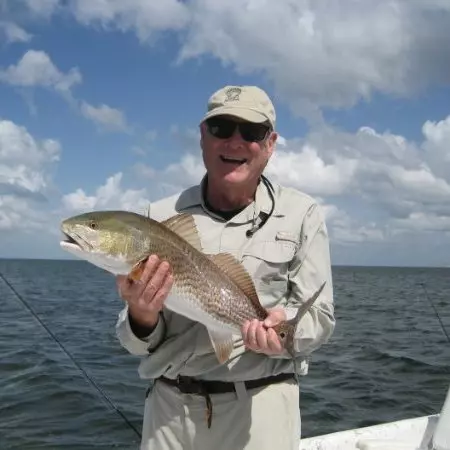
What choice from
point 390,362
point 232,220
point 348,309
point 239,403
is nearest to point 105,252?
point 232,220

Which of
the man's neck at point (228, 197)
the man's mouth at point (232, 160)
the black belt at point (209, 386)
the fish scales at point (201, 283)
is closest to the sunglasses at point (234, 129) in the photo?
the man's mouth at point (232, 160)

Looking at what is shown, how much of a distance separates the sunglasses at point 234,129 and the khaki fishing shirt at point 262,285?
1.25ft

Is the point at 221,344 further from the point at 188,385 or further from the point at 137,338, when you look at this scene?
the point at 137,338

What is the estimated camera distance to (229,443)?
369 centimetres

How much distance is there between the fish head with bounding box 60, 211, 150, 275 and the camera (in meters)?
3.59

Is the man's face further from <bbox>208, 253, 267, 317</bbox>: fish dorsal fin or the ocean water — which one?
the ocean water

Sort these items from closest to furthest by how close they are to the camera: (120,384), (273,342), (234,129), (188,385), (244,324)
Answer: (273,342)
(244,324)
(188,385)
(234,129)
(120,384)

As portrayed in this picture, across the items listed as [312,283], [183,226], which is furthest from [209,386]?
[183,226]

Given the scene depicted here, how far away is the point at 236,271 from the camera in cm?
380

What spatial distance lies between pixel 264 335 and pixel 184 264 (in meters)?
0.70

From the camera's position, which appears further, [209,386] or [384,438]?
[384,438]

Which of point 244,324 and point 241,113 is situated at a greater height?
point 241,113

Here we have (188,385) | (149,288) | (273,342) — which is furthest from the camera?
(188,385)

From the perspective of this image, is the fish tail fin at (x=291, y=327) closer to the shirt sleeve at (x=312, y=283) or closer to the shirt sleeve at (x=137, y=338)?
the shirt sleeve at (x=312, y=283)
